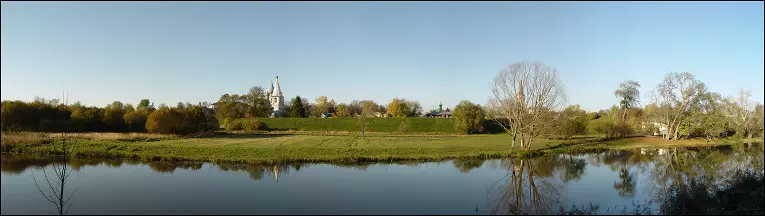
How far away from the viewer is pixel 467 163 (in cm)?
2739

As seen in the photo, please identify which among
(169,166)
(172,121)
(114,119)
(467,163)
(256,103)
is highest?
(256,103)

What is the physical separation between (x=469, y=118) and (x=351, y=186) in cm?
4236

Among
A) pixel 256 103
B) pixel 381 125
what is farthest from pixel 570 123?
pixel 256 103

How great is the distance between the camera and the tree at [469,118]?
58719 mm

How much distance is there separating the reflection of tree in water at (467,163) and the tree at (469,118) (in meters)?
29.8

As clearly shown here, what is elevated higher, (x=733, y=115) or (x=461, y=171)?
(x=733, y=115)

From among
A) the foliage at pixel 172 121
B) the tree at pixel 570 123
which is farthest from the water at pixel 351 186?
the foliage at pixel 172 121

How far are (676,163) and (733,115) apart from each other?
7199 mm

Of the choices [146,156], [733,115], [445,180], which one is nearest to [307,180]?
[445,180]

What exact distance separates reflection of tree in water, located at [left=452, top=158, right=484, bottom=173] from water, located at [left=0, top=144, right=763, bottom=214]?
66mm

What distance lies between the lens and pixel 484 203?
15.7 metres

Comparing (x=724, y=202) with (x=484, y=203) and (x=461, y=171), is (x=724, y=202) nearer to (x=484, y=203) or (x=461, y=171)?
(x=484, y=203)

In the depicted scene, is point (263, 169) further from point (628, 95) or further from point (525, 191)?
point (628, 95)

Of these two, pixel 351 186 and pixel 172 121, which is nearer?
pixel 351 186
